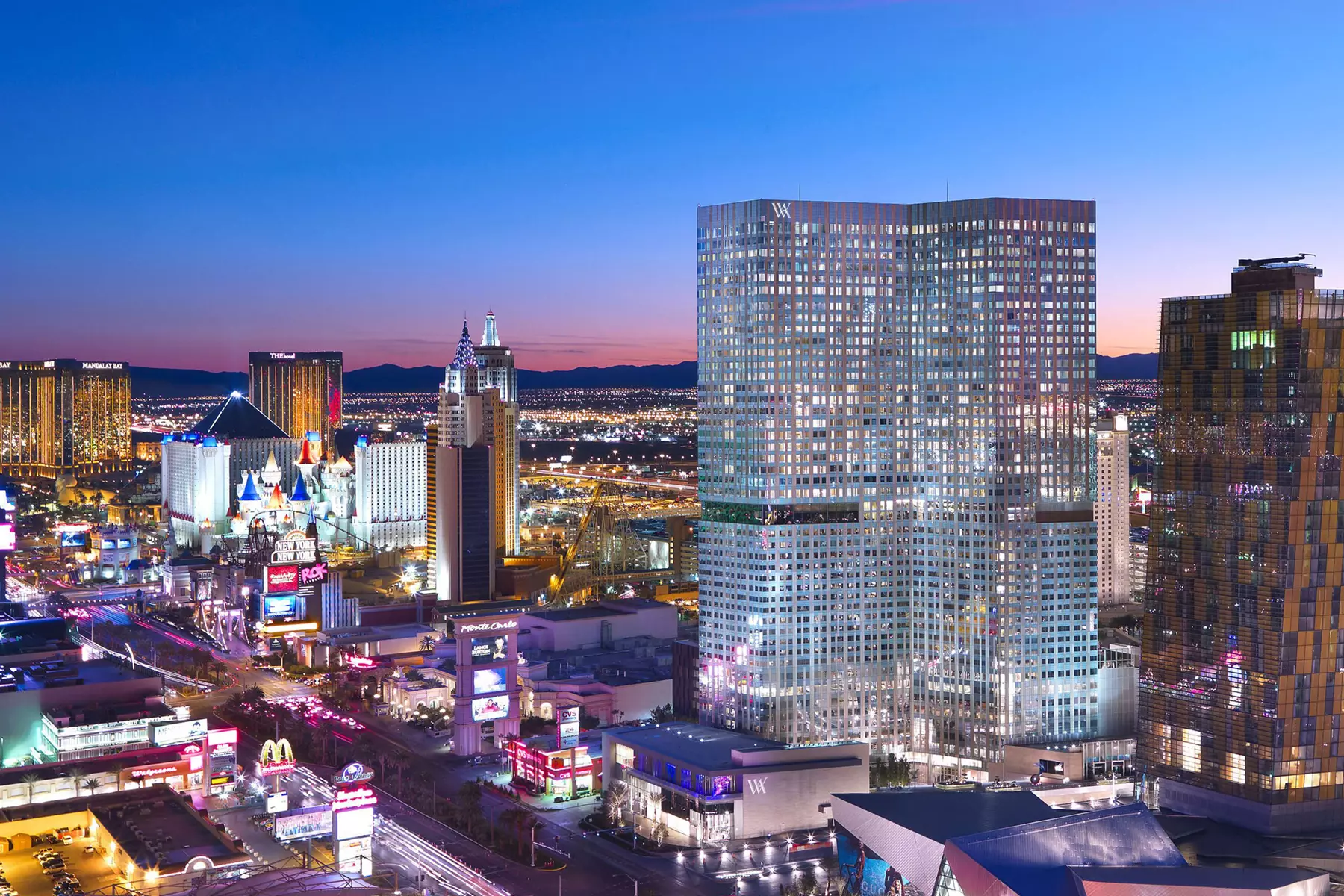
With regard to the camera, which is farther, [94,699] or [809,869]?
[94,699]

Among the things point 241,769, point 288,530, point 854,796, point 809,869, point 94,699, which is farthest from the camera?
point 288,530

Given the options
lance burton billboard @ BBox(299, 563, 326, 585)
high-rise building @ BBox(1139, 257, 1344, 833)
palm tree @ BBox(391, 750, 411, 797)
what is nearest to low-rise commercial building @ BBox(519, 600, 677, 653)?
lance burton billboard @ BBox(299, 563, 326, 585)

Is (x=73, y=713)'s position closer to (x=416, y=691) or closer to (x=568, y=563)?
(x=416, y=691)

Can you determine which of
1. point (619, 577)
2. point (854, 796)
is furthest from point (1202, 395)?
point (619, 577)

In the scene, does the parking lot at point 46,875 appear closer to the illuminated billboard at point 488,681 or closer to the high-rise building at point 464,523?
the illuminated billboard at point 488,681

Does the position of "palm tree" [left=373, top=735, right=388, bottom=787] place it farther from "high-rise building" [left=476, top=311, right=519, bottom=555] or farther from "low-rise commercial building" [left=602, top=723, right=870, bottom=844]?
"high-rise building" [left=476, top=311, right=519, bottom=555]

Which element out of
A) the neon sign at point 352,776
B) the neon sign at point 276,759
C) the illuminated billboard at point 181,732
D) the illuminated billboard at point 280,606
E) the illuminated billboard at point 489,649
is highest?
the illuminated billboard at point 489,649

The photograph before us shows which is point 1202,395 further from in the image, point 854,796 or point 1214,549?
point 854,796

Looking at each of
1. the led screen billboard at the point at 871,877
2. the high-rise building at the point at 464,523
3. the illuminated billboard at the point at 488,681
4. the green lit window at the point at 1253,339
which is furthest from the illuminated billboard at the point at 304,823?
the high-rise building at the point at 464,523
